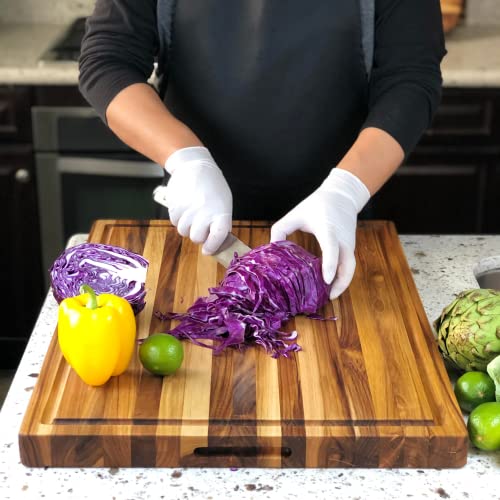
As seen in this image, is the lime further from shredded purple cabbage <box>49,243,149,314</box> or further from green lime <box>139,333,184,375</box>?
shredded purple cabbage <box>49,243,149,314</box>

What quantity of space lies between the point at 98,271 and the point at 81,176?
1.48 meters

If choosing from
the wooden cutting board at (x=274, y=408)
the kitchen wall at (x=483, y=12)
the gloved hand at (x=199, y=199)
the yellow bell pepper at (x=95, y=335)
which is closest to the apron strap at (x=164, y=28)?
the gloved hand at (x=199, y=199)

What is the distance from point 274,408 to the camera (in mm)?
1531

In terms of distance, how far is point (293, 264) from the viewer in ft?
6.18

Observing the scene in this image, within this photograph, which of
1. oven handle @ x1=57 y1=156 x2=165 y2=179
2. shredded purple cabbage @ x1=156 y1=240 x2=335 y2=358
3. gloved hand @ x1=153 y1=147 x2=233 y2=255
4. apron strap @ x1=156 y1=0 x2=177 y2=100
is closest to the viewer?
shredded purple cabbage @ x1=156 y1=240 x2=335 y2=358

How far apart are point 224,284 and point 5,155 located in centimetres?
162

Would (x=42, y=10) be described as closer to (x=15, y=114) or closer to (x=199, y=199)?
(x=15, y=114)

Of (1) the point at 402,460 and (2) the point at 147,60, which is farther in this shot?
(2) the point at 147,60

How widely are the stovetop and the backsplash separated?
6.0 inches

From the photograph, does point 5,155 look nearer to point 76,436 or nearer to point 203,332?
point 203,332

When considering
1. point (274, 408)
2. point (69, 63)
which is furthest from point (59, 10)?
point (274, 408)

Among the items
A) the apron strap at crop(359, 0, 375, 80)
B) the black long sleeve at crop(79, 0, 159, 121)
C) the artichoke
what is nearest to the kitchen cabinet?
the apron strap at crop(359, 0, 375, 80)

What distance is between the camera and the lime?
1452 mm

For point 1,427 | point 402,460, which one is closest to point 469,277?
point 402,460
